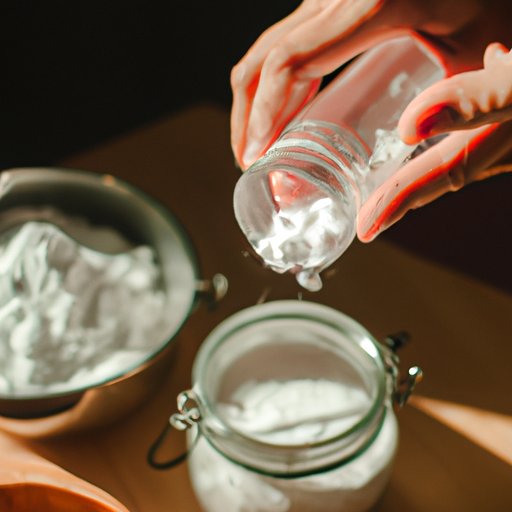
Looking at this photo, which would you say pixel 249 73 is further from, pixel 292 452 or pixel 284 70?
pixel 292 452

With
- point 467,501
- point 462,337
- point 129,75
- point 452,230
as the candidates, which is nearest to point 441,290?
point 462,337

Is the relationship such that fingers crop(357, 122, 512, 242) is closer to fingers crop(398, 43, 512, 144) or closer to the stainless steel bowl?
fingers crop(398, 43, 512, 144)

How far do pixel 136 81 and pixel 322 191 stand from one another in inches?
33.7

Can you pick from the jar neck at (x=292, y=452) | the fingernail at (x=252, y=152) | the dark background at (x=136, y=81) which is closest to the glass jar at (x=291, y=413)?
the jar neck at (x=292, y=452)

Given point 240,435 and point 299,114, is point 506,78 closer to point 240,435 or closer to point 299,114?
point 299,114

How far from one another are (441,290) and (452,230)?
0.41m

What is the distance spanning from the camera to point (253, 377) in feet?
1.66

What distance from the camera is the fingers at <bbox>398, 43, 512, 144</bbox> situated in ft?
1.21

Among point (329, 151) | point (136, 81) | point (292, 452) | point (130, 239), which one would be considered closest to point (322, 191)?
point (329, 151)

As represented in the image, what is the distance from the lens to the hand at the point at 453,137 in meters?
0.37

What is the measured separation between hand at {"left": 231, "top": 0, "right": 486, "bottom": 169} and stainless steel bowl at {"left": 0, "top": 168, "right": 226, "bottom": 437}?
14cm

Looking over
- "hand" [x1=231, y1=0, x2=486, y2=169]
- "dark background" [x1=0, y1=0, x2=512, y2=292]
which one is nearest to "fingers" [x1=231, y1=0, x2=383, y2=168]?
"hand" [x1=231, y1=0, x2=486, y2=169]

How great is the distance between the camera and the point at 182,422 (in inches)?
17.8

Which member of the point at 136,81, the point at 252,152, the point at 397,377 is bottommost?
the point at 136,81
